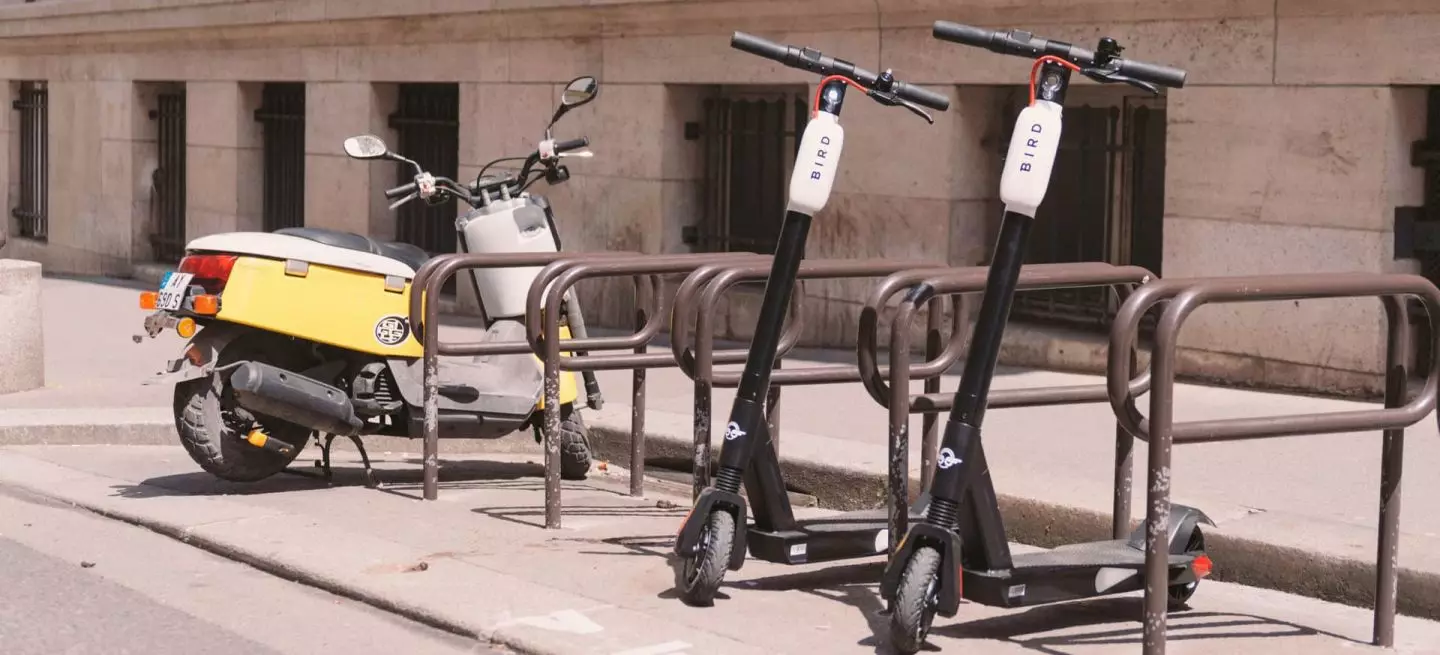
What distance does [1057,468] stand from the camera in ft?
25.0

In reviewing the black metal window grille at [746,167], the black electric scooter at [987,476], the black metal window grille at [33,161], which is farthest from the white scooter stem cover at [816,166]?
the black metal window grille at [33,161]

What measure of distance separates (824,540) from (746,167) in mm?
7327

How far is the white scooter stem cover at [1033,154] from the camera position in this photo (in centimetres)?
484

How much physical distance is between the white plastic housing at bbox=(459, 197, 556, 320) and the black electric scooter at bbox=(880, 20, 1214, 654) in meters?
3.24

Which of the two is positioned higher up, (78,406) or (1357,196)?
(1357,196)

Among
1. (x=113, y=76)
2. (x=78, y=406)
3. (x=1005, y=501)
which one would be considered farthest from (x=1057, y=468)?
(x=113, y=76)

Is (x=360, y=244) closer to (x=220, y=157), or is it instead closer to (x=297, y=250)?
(x=297, y=250)

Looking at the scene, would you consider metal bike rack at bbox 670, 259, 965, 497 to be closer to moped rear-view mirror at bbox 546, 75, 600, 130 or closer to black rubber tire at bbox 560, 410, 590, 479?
black rubber tire at bbox 560, 410, 590, 479

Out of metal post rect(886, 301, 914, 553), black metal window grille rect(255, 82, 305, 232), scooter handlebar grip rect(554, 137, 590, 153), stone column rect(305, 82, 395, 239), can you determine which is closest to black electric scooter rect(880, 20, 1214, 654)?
metal post rect(886, 301, 914, 553)

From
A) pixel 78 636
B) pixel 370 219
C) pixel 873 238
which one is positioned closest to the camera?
pixel 78 636

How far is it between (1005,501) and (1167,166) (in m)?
3.73

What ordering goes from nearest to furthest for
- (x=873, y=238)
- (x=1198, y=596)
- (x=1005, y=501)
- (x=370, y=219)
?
1. (x=1198, y=596)
2. (x=1005, y=501)
3. (x=873, y=238)
4. (x=370, y=219)

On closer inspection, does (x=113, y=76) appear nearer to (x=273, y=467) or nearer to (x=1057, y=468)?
(x=273, y=467)

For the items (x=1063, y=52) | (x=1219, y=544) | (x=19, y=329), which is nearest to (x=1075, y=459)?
(x=1219, y=544)
